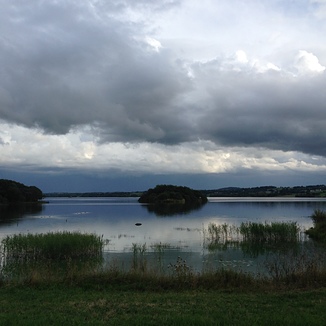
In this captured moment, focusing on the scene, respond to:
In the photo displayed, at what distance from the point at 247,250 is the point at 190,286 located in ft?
50.7

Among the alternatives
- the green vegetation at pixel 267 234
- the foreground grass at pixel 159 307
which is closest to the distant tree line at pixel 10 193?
the green vegetation at pixel 267 234

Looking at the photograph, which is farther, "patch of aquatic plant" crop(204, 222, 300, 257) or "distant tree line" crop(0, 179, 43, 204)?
"distant tree line" crop(0, 179, 43, 204)

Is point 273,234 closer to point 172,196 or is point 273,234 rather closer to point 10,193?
point 10,193

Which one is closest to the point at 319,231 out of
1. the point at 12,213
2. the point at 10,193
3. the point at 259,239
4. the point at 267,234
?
the point at 267,234

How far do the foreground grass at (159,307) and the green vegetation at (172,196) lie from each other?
118 metres

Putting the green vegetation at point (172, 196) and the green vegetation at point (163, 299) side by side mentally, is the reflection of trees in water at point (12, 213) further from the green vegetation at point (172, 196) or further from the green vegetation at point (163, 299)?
the green vegetation at point (172, 196)

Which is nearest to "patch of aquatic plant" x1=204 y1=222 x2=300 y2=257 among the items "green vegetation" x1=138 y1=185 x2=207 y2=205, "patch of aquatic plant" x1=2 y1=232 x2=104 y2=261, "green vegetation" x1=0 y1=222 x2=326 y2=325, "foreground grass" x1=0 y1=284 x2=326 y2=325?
"patch of aquatic plant" x1=2 y1=232 x2=104 y2=261

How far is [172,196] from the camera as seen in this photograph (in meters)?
130

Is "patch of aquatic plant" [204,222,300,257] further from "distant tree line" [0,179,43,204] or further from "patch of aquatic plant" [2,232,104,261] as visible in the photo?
"distant tree line" [0,179,43,204]

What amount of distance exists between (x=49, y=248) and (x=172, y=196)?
106910 millimetres

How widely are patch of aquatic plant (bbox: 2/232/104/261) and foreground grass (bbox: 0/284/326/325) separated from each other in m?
12.4

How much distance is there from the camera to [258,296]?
389 inches

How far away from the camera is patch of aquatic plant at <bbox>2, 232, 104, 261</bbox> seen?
76.8 feet

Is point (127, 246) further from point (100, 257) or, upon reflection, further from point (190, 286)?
point (190, 286)
